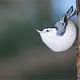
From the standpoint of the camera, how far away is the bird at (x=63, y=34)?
1239 millimetres

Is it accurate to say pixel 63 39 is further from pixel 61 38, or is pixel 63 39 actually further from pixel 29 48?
pixel 29 48

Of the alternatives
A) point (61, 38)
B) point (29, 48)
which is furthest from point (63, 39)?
point (29, 48)

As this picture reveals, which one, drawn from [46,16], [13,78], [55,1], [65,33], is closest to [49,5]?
[46,16]

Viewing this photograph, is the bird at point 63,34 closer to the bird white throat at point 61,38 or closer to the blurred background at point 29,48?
the bird white throat at point 61,38

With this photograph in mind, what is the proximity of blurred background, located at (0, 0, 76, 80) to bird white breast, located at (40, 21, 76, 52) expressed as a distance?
123 centimetres

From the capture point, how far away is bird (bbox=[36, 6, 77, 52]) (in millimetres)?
1239

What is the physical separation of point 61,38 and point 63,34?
0.02 meters

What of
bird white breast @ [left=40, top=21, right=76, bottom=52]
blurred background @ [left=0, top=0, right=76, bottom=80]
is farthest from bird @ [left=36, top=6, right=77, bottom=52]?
blurred background @ [left=0, top=0, right=76, bottom=80]

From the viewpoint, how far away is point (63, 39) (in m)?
1.28

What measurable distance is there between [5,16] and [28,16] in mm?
238

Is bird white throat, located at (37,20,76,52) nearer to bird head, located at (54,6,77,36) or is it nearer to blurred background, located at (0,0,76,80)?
bird head, located at (54,6,77,36)

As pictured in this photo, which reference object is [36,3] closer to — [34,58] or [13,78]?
[34,58]

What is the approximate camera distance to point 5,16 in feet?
9.40

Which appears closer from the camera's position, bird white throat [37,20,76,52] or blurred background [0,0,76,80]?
bird white throat [37,20,76,52]
